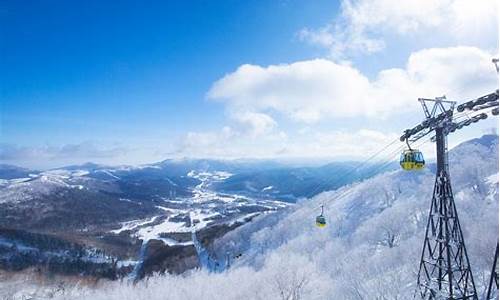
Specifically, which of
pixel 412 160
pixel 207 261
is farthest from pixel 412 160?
pixel 207 261

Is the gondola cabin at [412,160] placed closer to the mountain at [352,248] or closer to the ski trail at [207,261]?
the mountain at [352,248]

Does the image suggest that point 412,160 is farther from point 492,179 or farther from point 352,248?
point 492,179

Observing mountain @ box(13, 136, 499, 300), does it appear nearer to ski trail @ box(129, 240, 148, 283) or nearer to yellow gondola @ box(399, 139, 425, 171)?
yellow gondola @ box(399, 139, 425, 171)

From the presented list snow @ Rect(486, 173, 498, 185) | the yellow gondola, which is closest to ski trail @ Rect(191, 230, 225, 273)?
snow @ Rect(486, 173, 498, 185)

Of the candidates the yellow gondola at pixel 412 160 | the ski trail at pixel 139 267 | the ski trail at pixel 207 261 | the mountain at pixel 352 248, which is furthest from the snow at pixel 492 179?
the ski trail at pixel 139 267

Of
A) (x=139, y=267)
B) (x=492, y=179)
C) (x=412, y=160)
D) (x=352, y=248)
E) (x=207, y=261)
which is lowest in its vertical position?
(x=139, y=267)

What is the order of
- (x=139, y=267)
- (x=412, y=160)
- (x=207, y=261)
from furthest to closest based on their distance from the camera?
(x=139, y=267) → (x=207, y=261) → (x=412, y=160)
